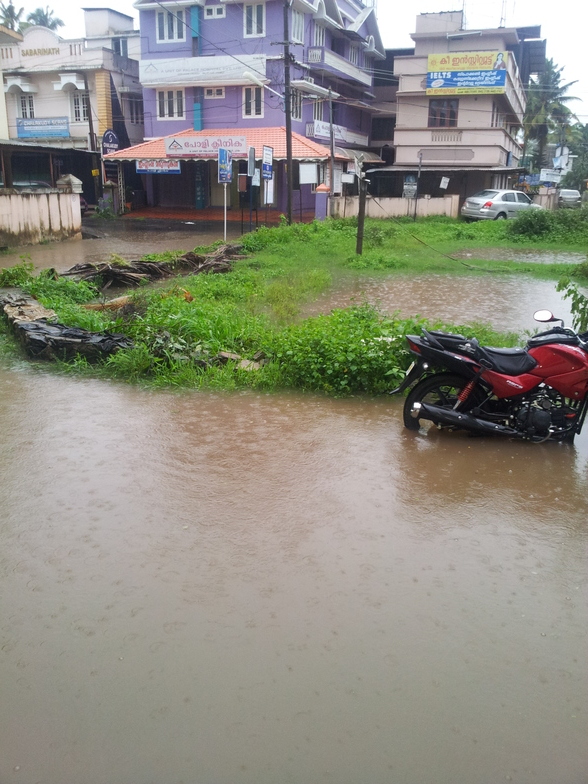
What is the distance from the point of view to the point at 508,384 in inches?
212

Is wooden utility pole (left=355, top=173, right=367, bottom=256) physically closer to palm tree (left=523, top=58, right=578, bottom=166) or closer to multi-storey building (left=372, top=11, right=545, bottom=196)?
multi-storey building (left=372, top=11, right=545, bottom=196)

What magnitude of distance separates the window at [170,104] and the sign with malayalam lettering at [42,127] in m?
5.77

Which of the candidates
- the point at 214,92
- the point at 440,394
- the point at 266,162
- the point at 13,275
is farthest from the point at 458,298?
the point at 214,92

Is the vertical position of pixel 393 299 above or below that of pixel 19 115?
below

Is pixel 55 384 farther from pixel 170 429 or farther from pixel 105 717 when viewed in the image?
A: pixel 105 717

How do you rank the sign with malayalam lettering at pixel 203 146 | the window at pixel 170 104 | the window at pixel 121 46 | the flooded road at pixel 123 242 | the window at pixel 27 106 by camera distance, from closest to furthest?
the flooded road at pixel 123 242 < the sign with malayalam lettering at pixel 203 146 < the window at pixel 170 104 < the window at pixel 121 46 < the window at pixel 27 106

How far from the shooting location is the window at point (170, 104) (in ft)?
110

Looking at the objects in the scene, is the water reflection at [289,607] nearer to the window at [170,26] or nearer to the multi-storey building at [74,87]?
the window at [170,26]

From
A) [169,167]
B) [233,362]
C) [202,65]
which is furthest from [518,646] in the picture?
[202,65]

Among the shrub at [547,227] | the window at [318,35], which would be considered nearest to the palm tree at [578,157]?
the window at [318,35]

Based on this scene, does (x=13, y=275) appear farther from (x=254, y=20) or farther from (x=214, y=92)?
(x=254, y=20)

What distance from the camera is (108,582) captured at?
3664 millimetres

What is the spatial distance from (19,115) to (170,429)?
125 feet

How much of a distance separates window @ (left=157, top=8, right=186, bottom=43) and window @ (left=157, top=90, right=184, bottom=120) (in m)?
2.32
